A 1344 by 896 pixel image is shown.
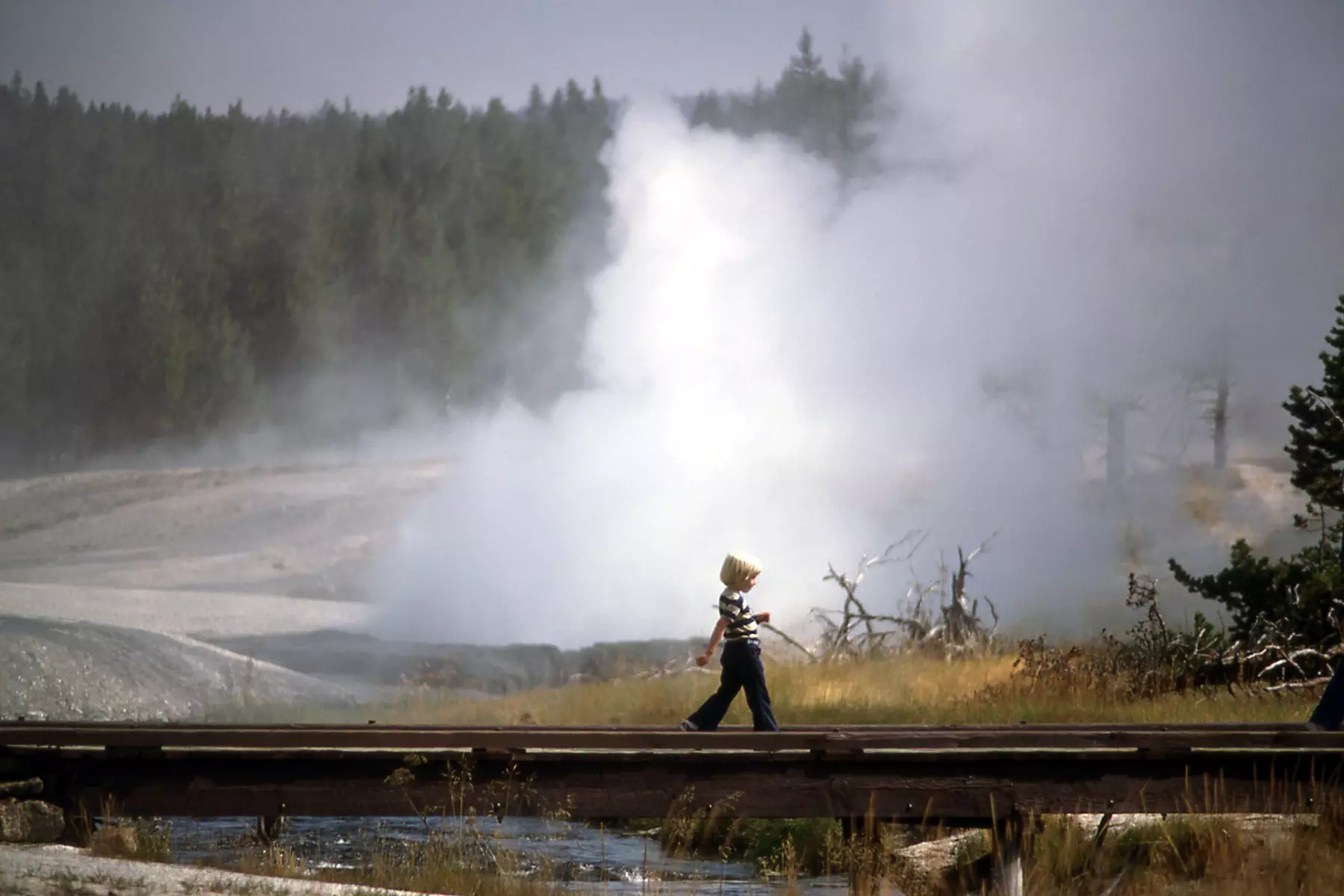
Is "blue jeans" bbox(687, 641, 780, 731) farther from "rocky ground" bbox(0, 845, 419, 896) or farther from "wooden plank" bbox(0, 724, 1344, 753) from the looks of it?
"rocky ground" bbox(0, 845, 419, 896)

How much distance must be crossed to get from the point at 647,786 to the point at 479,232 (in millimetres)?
36716

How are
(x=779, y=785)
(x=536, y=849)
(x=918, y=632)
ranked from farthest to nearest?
(x=918, y=632) < (x=536, y=849) < (x=779, y=785)

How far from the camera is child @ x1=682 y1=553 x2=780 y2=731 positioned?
7.90 m

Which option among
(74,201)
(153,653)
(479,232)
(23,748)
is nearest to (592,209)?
(479,232)

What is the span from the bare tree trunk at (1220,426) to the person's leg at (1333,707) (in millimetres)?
21112

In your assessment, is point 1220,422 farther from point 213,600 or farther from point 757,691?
point 757,691

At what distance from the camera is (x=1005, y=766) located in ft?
23.1

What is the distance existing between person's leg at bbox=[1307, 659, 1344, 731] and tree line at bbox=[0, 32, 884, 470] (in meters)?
25.9

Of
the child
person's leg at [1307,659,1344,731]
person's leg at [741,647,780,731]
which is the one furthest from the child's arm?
person's leg at [1307,659,1344,731]

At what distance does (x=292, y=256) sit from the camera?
137 ft

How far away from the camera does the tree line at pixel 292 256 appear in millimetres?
35938

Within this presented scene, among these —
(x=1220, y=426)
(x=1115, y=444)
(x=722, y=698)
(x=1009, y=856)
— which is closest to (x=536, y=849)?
(x=722, y=698)

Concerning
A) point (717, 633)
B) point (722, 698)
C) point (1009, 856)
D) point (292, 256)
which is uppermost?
point (292, 256)

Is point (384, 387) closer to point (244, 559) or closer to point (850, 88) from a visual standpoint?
point (244, 559)
